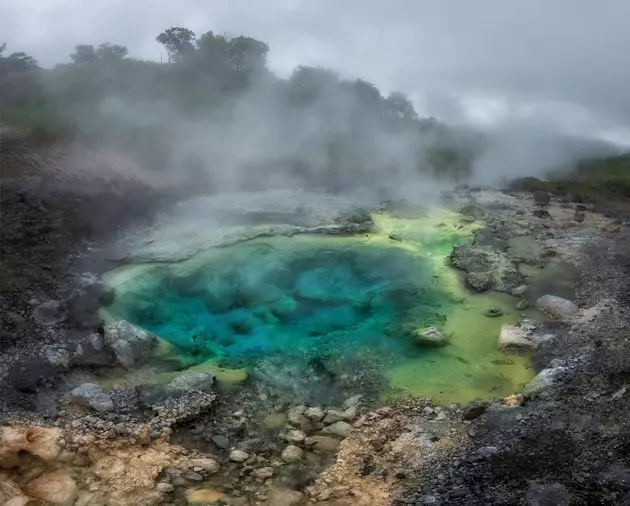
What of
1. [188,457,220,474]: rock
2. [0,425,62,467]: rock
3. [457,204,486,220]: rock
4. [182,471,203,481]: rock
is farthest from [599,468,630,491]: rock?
[457,204,486,220]: rock

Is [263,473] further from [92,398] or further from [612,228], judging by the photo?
[612,228]

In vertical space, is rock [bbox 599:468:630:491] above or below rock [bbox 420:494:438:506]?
above

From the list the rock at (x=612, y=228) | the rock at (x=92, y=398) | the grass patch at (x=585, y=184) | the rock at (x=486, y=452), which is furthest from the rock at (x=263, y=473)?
the grass patch at (x=585, y=184)

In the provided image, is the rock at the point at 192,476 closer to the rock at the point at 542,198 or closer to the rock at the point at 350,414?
the rock at the point at 350,414

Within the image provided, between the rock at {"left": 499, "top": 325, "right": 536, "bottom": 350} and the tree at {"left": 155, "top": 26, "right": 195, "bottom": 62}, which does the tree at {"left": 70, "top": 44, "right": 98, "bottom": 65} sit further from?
the rock at {"left": 499, "top": 325, "right": 536, "bottom": 350}

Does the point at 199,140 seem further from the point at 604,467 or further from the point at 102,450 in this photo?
the point at 604,467

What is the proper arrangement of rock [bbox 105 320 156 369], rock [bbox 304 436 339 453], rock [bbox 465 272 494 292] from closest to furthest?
1. rock [bbox 304 436 339 453]
2. rock [bbox 105 320 156 369]
3. rock [bbox 465 272 494 292]

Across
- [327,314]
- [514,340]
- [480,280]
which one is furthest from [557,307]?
[327,314]
